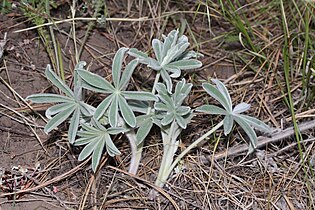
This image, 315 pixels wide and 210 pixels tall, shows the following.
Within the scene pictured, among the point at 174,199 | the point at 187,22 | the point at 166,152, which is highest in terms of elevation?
the point at 187,22

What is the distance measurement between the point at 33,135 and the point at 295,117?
0.93 meters

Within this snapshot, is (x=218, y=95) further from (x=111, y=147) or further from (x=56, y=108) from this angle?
(x=56, y=108)

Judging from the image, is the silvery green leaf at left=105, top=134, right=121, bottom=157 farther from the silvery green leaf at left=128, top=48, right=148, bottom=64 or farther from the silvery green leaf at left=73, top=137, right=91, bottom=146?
the silvery green leaf at left=128, top=48, right=148, bottom=64

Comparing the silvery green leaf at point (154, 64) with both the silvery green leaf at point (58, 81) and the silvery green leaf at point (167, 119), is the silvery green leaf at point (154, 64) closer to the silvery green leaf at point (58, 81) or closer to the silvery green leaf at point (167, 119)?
the silvery green leaf at point (167, 119)

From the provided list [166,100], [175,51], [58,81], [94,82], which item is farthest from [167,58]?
[58,81]

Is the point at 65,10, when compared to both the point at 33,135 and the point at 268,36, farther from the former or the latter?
the point at 268,36

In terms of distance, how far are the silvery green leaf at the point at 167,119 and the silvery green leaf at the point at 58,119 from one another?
0.89ft

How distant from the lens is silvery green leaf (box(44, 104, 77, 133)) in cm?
158

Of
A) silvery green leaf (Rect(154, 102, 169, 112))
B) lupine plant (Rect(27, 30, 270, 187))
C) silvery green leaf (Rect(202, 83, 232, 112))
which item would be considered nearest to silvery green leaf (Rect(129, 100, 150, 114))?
lupine plant (Rect(27, 30, 270, 187))

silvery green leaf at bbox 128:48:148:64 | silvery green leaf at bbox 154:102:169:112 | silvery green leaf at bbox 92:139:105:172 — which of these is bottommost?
silvery green leaf at bbox 92:139:105:172

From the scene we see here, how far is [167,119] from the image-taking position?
1593 mm

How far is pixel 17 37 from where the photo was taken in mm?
2027

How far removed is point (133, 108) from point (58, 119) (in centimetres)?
24

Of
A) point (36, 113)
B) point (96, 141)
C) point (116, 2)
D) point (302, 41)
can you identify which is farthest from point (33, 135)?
point (302, 41)
